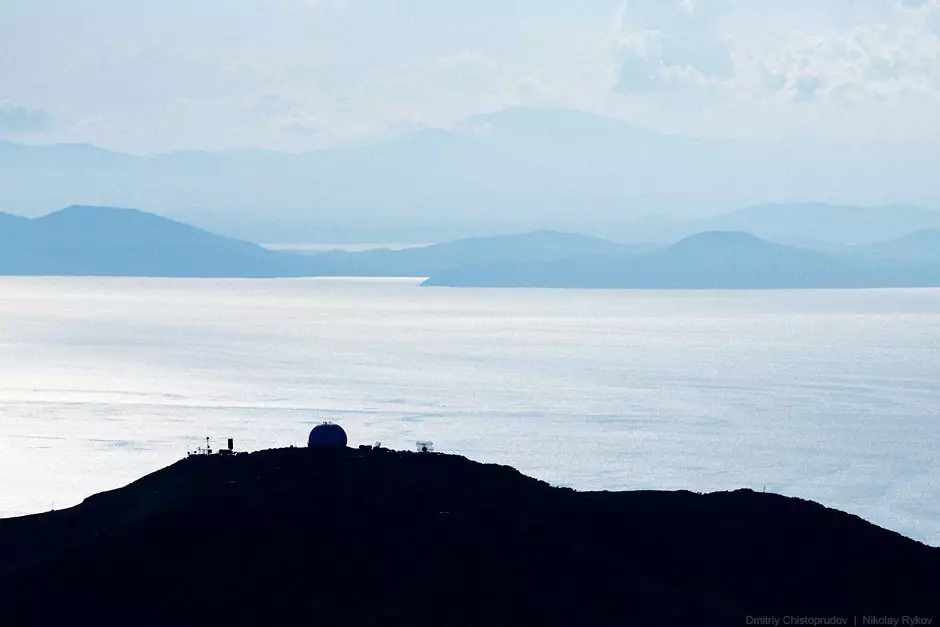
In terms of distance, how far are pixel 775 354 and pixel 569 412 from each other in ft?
234

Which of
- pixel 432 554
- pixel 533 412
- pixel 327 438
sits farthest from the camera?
pixel 533 412

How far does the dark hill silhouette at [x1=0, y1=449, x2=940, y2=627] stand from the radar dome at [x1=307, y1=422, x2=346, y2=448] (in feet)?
3.92

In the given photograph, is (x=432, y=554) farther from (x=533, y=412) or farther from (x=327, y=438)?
(x=533, y=412)

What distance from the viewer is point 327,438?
46125mm

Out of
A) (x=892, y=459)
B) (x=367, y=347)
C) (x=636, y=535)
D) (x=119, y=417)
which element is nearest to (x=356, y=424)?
(x=119, y=417)

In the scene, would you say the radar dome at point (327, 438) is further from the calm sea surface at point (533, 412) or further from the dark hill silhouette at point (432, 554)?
the calm sea surface at point (533, 412)

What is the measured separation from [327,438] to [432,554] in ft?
37.4

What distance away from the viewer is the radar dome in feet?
151

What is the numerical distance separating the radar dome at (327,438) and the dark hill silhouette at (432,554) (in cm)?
120

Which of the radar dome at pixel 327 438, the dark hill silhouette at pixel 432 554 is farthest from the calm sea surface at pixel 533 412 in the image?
the radar dome at pixel 327 438

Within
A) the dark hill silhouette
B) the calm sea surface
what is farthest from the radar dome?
the calm sea surface

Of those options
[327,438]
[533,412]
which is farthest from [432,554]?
[533,412]

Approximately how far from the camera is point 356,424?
103m

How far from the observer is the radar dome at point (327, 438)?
45969 mm
